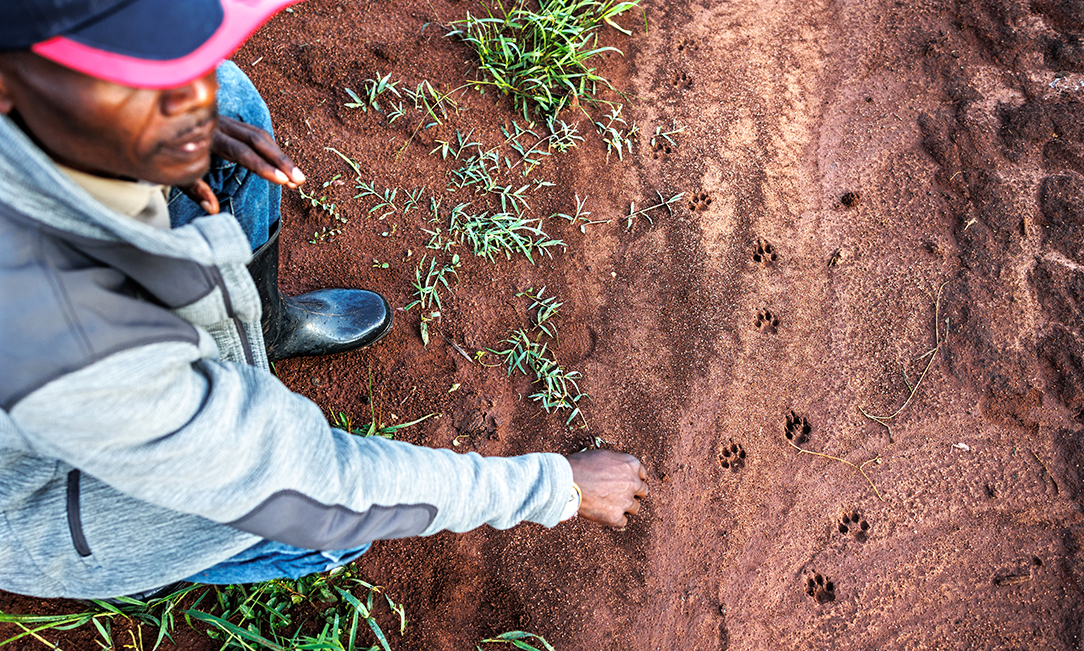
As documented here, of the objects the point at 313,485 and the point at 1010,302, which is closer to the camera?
the point at 313,485

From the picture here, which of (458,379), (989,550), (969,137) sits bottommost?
(989,550)

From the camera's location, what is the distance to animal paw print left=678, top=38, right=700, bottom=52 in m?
2.72

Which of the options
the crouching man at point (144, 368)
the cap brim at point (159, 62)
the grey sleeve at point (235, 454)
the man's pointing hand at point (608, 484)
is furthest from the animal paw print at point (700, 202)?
the cap brim at point (159, 62)

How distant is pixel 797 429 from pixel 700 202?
90cm

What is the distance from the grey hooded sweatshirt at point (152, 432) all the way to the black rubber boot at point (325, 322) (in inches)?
19.9

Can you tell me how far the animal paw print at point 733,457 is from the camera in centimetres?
210

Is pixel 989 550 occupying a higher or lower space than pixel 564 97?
lower

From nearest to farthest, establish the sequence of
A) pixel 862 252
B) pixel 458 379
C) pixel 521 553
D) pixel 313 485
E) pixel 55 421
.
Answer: pixel 55 421 < pixel 313 485 < pixel 521 553 < pixel 458 379 < pixel 862 252

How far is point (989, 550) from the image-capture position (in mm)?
2029

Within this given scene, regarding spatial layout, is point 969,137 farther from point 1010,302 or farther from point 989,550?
point 989,550

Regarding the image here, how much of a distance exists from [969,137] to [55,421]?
9.71 ft

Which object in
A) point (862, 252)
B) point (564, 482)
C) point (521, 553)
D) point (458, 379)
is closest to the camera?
point (564, 482)

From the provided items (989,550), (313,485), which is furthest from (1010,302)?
(313,485)

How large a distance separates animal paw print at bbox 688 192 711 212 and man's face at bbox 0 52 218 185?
177cm
